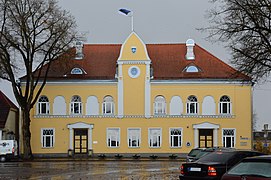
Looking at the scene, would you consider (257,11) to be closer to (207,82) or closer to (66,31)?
(66,31)

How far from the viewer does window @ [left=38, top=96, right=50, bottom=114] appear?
68938 mm

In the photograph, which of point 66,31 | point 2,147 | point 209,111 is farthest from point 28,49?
point 209,111

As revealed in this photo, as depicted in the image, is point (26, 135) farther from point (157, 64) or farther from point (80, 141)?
point (157, 64)

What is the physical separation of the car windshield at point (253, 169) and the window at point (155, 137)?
2043 inches

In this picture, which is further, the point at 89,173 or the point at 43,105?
the point at 43,105

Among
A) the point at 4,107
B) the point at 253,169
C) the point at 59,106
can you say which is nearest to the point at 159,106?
the point at 59,106

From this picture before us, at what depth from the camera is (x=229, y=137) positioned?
224 feet

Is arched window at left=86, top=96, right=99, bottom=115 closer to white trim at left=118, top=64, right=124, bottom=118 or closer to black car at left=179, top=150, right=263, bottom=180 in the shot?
white trim at left=118, top=64, right=124, bottom=118

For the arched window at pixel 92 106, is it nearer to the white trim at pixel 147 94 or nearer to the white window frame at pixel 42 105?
the white window frame at pixel 42 105

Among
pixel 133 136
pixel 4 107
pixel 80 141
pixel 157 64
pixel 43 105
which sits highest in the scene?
pixel 157 64

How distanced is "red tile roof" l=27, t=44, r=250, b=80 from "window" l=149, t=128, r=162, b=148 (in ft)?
19.3

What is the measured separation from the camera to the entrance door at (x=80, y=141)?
68375 mm

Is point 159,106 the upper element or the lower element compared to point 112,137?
upper

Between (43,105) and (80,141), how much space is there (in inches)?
233
